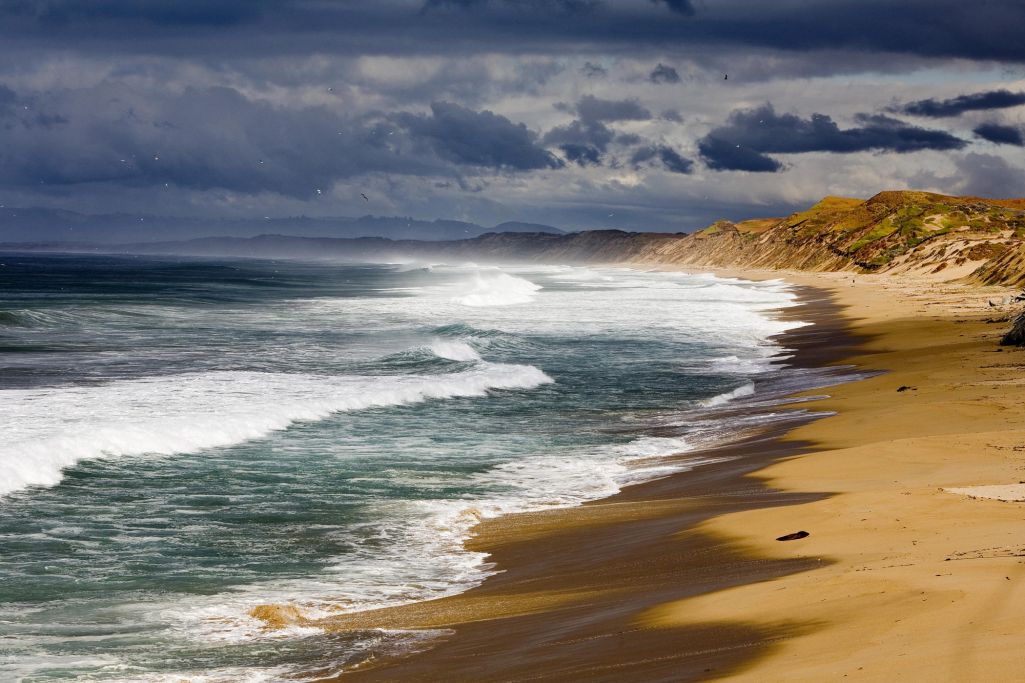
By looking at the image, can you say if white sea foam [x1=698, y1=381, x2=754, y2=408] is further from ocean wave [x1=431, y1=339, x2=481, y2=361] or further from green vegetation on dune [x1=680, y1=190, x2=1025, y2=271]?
green vegetation on dune [x1=680, y1=190, x2=1025, y2=271]

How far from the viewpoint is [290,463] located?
19578 mm

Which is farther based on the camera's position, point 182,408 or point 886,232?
point 886,232

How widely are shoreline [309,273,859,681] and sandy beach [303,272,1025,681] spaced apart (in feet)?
0.10

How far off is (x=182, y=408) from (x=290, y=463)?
648 cm

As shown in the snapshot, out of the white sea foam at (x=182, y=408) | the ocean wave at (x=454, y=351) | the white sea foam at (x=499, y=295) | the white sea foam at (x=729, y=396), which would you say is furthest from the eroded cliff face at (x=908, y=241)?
the white sea foam at (x=182, y=408)

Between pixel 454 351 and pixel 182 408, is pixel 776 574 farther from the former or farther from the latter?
pixel 454 351

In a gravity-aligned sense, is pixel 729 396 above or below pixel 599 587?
below

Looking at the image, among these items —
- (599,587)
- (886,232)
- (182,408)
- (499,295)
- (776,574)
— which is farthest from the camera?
(886,232)

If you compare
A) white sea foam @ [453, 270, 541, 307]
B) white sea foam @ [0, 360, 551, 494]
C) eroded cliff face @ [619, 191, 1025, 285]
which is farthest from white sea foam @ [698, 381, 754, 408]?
eroded cliff face @ [619, 191, 1025, 285]

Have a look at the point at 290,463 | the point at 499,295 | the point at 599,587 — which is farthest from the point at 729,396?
the point at 499,295

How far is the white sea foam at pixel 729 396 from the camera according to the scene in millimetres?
26930

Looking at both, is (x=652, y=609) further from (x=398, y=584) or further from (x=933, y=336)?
(x=933, y=336)

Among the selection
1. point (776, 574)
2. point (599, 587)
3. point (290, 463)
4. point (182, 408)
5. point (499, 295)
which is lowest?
point (499, 295)

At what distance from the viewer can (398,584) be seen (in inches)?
480
